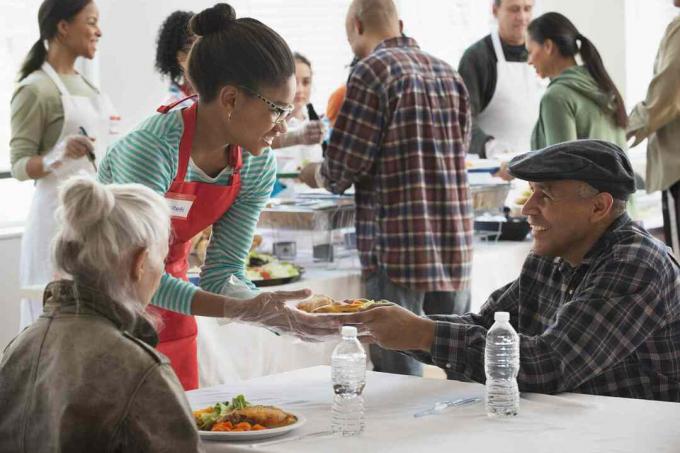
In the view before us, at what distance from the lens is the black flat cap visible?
103 inches

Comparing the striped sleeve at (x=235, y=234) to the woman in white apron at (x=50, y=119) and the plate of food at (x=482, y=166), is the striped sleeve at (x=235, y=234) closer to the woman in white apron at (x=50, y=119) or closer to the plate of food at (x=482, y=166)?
the woman in white apron at (x=50, y=119)

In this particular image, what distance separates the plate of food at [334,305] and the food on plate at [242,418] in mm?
484

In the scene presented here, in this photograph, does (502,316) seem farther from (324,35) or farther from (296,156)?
(324,35)

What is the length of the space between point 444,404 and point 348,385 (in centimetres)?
24

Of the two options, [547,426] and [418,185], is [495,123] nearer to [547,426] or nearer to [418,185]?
[418,185]

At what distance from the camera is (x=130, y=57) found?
598 cm

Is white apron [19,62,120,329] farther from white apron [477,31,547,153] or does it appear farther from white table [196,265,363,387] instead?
white apron [477,31,547,153]

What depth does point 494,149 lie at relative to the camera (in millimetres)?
6168

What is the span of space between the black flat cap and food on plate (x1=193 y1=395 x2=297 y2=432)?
2.87ft

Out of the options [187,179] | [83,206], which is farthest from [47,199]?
[83,206]

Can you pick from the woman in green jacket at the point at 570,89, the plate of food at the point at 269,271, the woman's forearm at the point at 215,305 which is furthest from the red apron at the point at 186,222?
the woman in green jacket at the point at 570,89

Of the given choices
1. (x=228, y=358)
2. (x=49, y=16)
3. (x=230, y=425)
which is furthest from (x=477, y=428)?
(x=49, y=16)

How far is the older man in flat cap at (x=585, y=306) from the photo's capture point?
96.5 inches

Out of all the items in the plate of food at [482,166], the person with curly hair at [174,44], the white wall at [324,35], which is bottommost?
the plate of food at [482,166]
